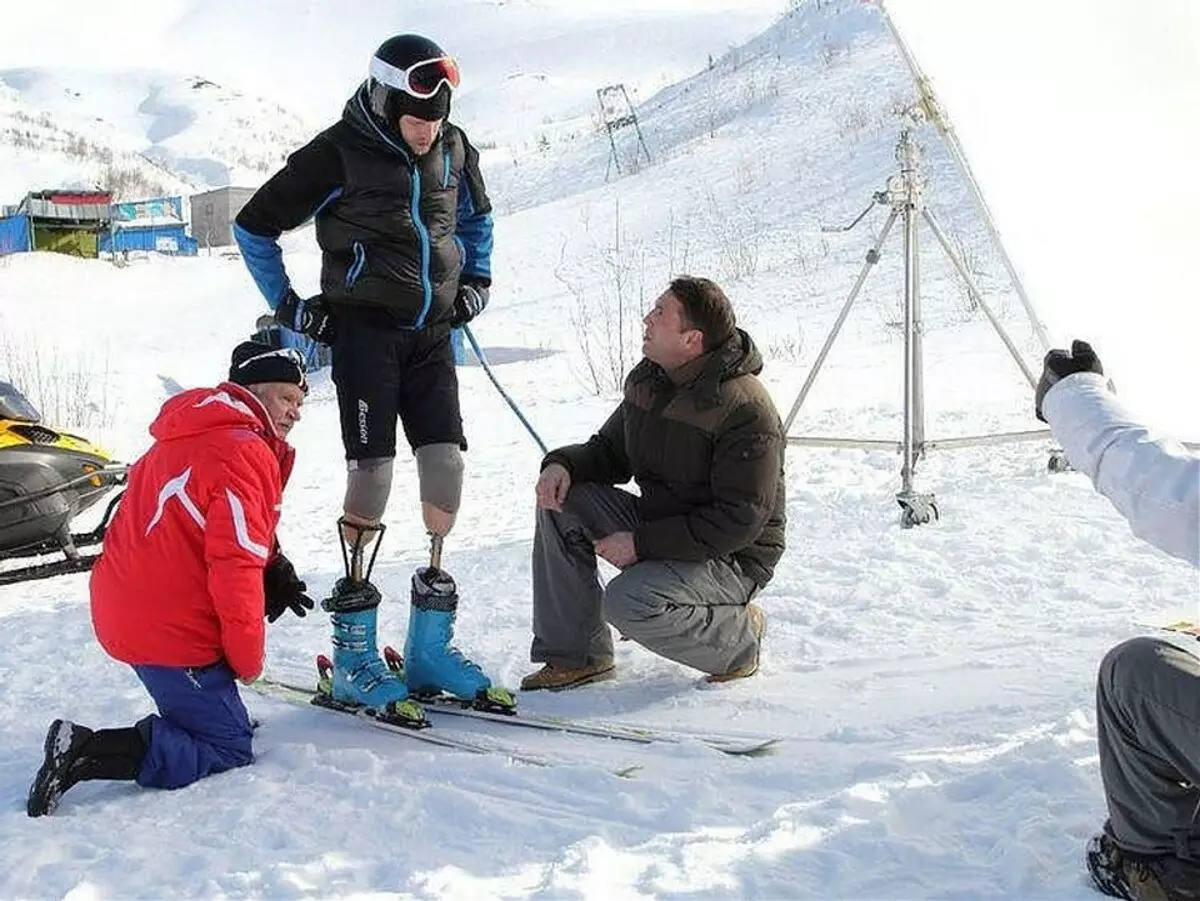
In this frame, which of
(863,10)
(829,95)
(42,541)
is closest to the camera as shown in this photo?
(42,541)

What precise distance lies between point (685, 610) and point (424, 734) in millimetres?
696

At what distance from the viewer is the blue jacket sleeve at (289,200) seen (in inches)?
119

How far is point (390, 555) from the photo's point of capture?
505 cm

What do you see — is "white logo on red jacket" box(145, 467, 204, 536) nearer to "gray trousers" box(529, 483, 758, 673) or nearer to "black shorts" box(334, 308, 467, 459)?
"black shorts" box(334, 308, 467, 459)

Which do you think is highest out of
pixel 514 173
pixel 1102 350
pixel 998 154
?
pixel 514 173

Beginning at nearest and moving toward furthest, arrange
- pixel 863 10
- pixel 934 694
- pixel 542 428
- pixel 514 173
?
pixel 934 694, pixel 542 428, pixel 863 10, pixel 514 173

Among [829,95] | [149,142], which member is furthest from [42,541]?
[149,142]

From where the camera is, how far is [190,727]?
266 centimetres

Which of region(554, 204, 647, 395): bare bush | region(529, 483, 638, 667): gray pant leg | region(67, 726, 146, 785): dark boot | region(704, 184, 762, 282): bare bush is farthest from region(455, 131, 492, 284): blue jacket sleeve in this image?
region(704, 184, 762, 282): bare bush

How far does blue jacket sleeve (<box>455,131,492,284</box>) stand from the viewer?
3.34 meters

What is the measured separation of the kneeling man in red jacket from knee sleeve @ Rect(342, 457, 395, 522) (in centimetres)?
38

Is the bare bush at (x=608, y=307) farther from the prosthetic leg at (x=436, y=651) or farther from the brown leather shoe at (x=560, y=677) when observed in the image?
the prosthetic leg at (x=436, y=651)

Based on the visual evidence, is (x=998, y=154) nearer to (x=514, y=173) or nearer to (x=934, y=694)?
(x=934, y=694)

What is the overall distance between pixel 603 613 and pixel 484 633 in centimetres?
87
